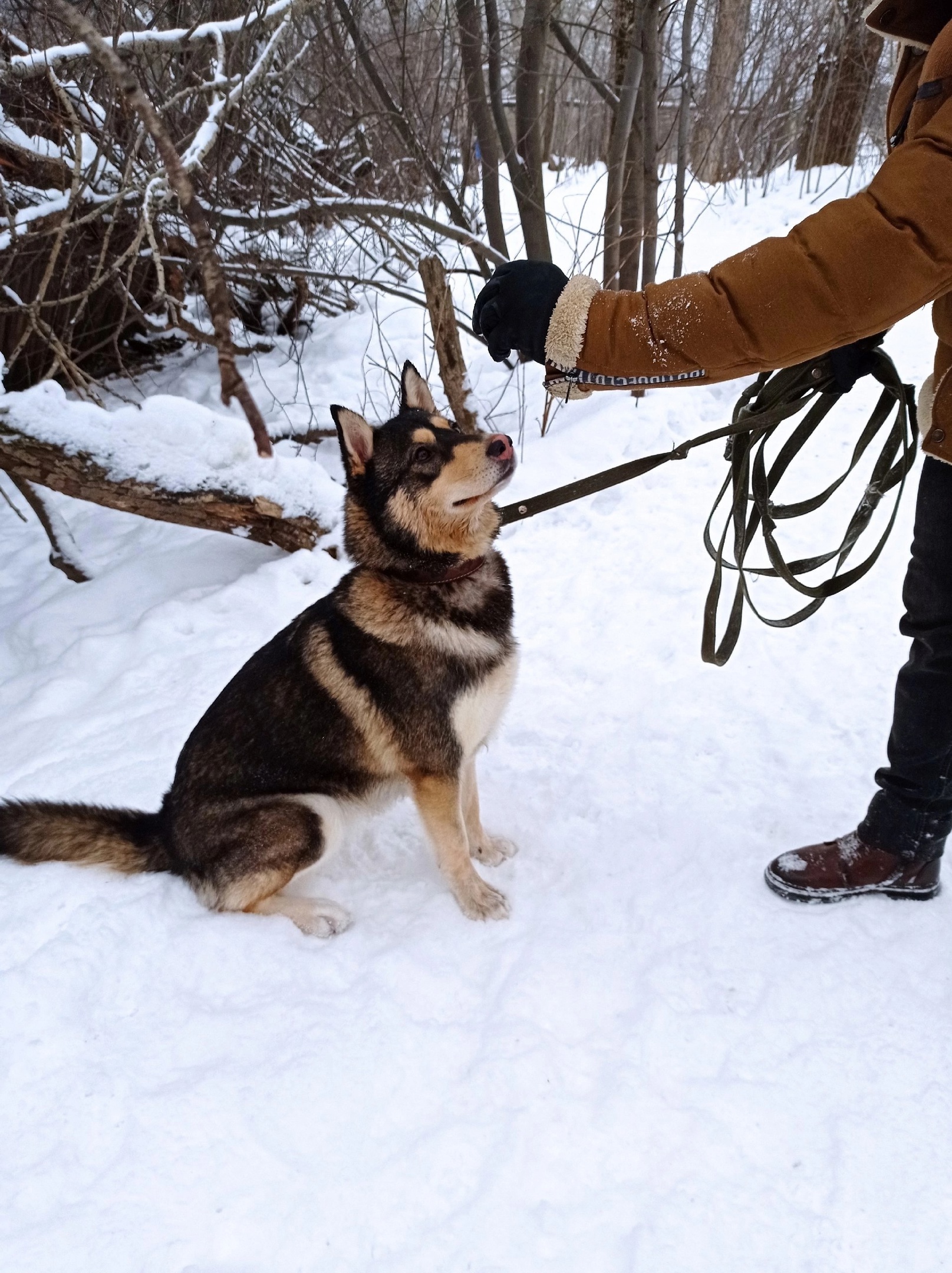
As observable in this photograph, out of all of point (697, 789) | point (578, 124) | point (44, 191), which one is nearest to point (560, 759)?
point (697, 789)

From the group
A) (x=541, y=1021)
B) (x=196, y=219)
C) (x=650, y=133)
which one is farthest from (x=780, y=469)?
(x=650, y=133)

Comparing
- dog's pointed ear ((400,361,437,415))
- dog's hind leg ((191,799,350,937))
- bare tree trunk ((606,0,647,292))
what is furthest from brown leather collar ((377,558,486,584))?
bare tree trunk ((606,0,647,292))

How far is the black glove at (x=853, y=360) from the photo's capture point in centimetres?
201

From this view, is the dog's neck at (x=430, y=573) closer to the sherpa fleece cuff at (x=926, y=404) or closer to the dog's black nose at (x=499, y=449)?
the dog's black nose at (x=499, y=449)

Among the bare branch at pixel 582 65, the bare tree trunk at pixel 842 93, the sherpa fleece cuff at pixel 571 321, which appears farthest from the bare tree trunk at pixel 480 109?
the sherpa fleece cuff at pixel 571 321

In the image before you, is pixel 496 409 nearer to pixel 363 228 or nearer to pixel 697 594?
pixel 363 228

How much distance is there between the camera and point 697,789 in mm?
2979

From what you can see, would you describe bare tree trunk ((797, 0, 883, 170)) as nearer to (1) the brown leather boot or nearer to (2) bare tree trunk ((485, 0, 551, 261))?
(2) bare tree trunk ((485, 0, 551, 261))

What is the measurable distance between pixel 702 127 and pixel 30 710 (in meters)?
10.0

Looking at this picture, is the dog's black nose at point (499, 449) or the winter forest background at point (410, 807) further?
the dog's black nose at point (499, 449)

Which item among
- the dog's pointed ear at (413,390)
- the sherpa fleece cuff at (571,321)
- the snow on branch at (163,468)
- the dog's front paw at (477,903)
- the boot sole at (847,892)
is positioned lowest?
the dog's front paw at (477,903)

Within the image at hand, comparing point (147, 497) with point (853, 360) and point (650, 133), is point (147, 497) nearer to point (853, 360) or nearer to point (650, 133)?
point (853, 360)

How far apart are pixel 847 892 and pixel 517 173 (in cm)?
636

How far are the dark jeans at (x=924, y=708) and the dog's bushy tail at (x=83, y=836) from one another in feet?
7.92
